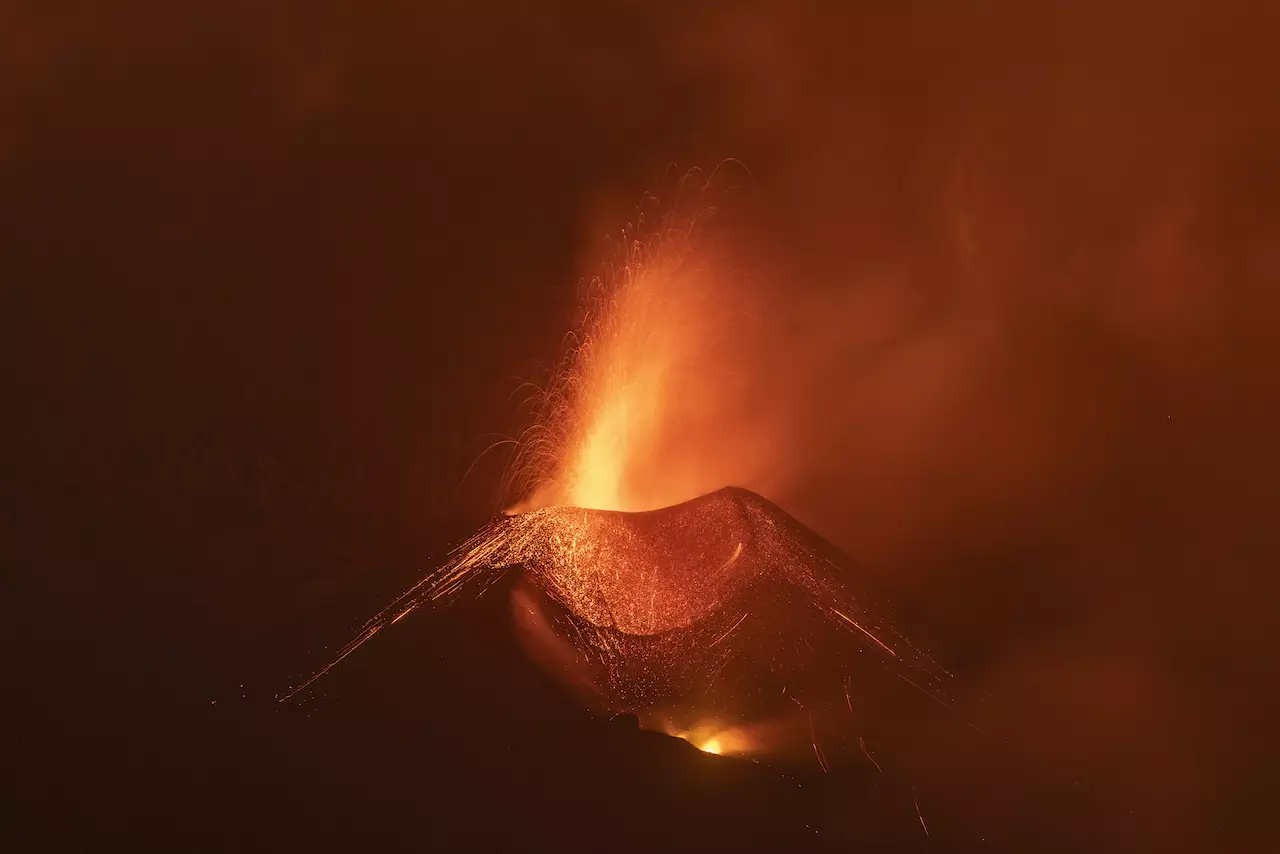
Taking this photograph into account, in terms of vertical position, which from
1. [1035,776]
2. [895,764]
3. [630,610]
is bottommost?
[1035,776]

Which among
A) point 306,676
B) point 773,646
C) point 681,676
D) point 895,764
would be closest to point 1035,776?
point 895,764

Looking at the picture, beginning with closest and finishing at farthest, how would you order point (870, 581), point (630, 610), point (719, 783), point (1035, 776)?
point (719, 783)
point (1035, 776)
point (630, 610)
point (870, 581)

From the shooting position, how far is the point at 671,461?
9.81 m

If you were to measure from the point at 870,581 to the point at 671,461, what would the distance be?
211 centimetres

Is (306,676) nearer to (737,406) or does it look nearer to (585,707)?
(585,707)

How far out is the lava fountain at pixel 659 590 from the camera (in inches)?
268

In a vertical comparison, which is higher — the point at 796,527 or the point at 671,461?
the point at 671,461

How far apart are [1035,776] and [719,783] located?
6.42 ft

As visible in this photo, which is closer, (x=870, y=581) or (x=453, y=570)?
(x=453, y=570)

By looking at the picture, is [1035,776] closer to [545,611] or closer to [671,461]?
[545,611]

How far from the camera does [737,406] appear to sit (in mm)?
10508

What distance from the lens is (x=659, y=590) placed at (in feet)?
24.3

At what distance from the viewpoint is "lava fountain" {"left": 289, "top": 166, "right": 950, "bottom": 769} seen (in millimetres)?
6812

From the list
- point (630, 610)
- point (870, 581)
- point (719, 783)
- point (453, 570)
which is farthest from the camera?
point (870, 581)
